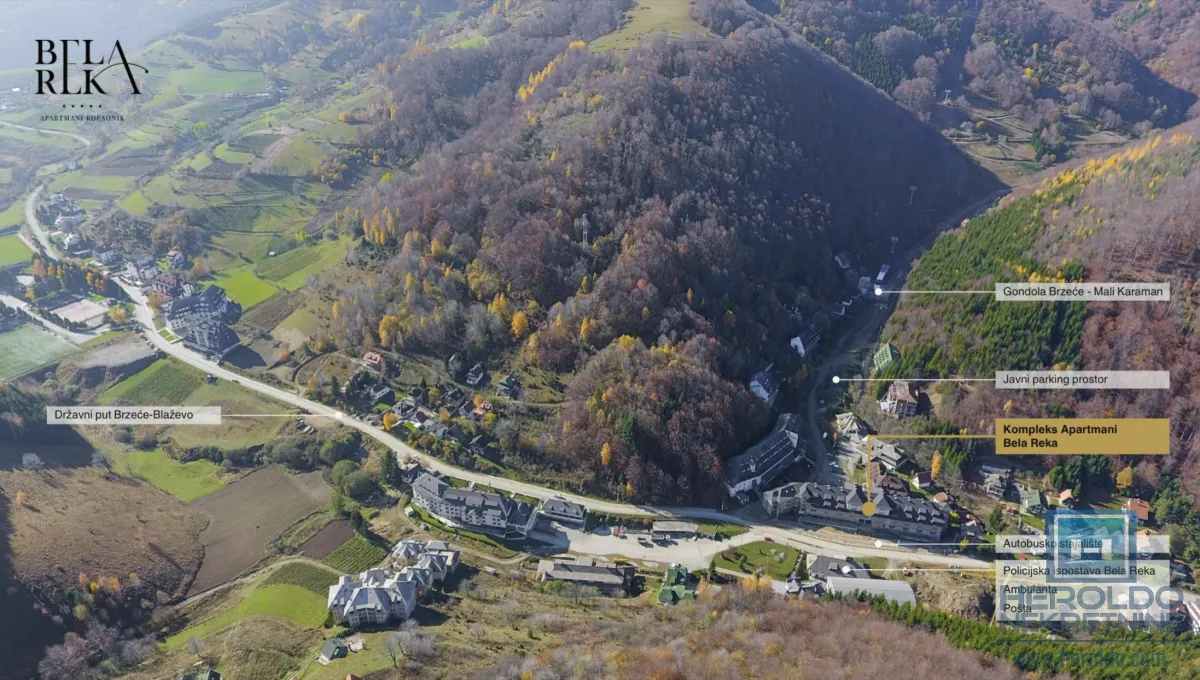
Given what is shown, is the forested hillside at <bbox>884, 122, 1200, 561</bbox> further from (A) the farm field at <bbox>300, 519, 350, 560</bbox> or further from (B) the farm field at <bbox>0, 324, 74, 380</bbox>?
(B) the farm field at <bbox>0, 324, 74, 380</bbox>

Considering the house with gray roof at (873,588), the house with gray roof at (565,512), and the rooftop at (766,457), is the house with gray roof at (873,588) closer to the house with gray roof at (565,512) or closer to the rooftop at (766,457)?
the rooftop at (766,457)

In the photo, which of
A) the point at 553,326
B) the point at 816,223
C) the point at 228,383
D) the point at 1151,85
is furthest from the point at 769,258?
the point at 1151,85

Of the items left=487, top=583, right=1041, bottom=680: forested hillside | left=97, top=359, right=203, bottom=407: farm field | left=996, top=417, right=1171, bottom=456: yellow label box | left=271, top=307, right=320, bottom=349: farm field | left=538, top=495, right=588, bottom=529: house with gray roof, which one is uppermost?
left=271, top=307, right=320, bottom=349: farm field

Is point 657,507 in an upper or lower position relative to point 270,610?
upper

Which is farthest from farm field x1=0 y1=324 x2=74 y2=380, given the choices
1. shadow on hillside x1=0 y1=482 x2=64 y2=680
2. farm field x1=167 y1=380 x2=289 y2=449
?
shadow on hillside x1=0 y1=482 x2=64 y2=680

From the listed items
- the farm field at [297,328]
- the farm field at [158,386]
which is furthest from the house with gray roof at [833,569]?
the farm field at [158,386]

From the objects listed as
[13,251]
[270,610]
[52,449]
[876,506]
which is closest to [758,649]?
[876,506]

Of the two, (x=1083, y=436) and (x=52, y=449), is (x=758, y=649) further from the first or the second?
(x=52, y=449)
